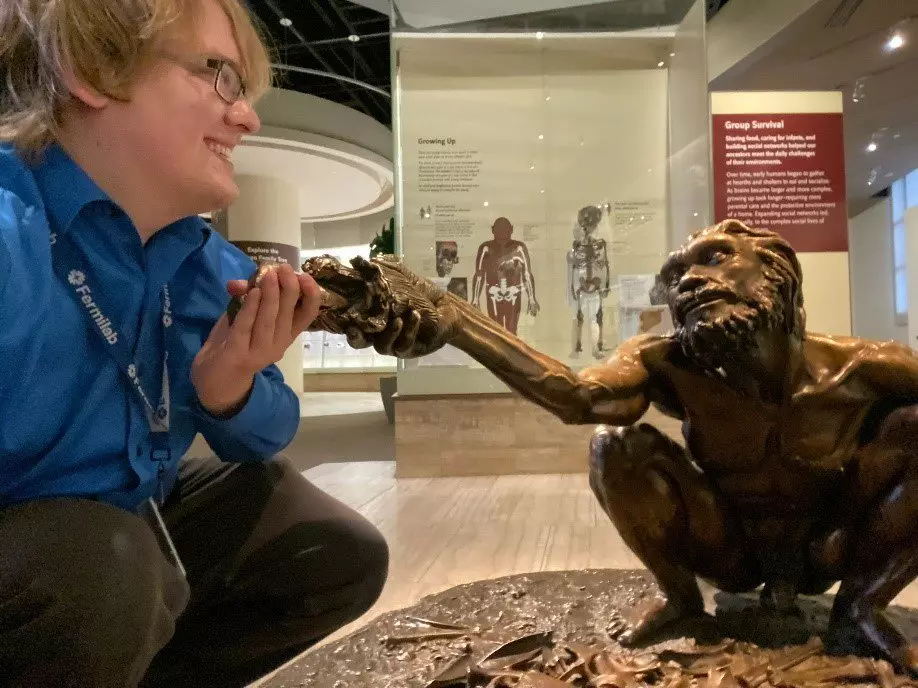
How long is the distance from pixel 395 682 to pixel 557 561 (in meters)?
0.88

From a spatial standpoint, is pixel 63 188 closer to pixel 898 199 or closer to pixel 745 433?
pixel 745 433

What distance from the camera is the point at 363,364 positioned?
11.2 m

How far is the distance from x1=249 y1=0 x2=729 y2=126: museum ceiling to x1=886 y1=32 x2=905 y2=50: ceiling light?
3.16 feet

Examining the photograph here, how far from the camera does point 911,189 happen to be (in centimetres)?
873

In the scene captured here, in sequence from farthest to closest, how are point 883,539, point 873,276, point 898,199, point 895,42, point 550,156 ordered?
1. point 873,276
2. point 898,199
3. point 895,42
4. point 550,156
5. point 883,539

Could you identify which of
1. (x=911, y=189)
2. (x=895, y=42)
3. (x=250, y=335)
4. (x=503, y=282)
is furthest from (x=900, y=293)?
(x=250, y=335)

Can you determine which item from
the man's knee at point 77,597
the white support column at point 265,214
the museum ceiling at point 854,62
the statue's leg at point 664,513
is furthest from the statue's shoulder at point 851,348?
the white support column at point 265,214

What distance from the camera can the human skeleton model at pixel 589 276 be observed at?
11.5 feet

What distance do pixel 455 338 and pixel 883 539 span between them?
70 cm

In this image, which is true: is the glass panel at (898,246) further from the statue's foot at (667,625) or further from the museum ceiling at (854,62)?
the statue's foot at (667,625)

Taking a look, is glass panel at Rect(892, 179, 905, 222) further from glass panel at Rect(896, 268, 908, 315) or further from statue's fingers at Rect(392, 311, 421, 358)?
statue's fingers at Rect(392, 311, 421, 358)

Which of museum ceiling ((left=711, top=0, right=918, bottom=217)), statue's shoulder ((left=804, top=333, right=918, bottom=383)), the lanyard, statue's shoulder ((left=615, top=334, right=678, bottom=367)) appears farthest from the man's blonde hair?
museum ceiling ((left=711, top=0, right=918, bottom=217))

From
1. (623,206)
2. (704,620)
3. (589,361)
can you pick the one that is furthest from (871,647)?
(623,206)

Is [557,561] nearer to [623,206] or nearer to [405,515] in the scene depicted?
[405,515]
